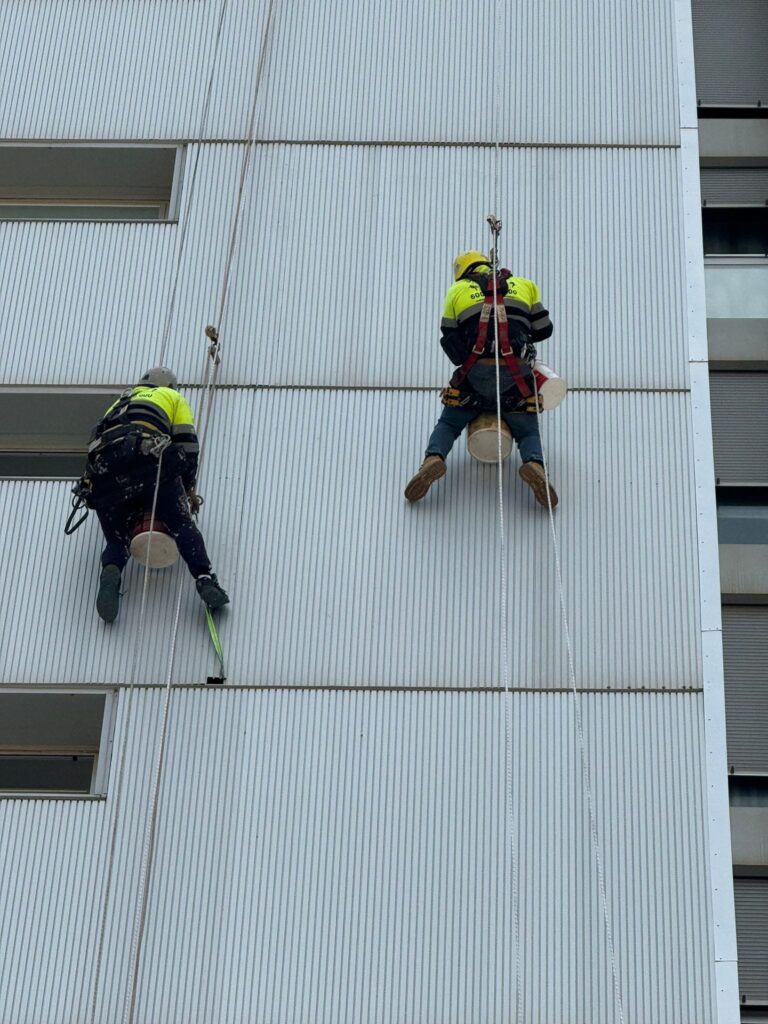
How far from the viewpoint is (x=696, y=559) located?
11938mm

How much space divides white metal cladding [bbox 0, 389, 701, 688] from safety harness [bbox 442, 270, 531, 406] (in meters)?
0.76

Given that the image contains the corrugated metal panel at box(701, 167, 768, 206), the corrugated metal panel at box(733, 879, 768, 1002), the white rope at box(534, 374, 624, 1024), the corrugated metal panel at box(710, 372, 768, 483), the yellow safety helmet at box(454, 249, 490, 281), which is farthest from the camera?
the corrugated metal panel at box(701, 167, 768, 206)

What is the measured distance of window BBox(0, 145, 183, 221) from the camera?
48.0 feet

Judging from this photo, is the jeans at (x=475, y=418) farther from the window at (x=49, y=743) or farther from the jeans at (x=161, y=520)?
the window at (x=49, y=743)

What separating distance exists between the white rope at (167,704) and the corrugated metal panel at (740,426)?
4.27 m

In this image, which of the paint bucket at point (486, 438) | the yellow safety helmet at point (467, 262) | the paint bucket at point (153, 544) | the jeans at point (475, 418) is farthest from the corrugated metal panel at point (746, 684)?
the paint bucket at point (153, 544)

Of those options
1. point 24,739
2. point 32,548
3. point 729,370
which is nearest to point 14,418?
point 32,548

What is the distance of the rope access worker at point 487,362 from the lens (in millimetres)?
11820

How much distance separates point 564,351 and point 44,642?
4426 mm

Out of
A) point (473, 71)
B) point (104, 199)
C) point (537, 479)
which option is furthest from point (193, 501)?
point (473, 71)

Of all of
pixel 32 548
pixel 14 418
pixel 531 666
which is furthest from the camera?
pixel 14 418

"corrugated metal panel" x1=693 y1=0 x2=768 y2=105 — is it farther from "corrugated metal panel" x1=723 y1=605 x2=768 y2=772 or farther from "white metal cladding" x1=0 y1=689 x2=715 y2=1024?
"white metal cladding" x1=0 y1=689 x2=715 y2=1024

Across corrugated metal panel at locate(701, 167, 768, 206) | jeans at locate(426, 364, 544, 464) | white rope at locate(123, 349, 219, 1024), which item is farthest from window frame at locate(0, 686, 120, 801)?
corrugated metal panel at locate(701, 167, 768, 206)

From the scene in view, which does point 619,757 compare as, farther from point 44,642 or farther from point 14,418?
point 14,418
